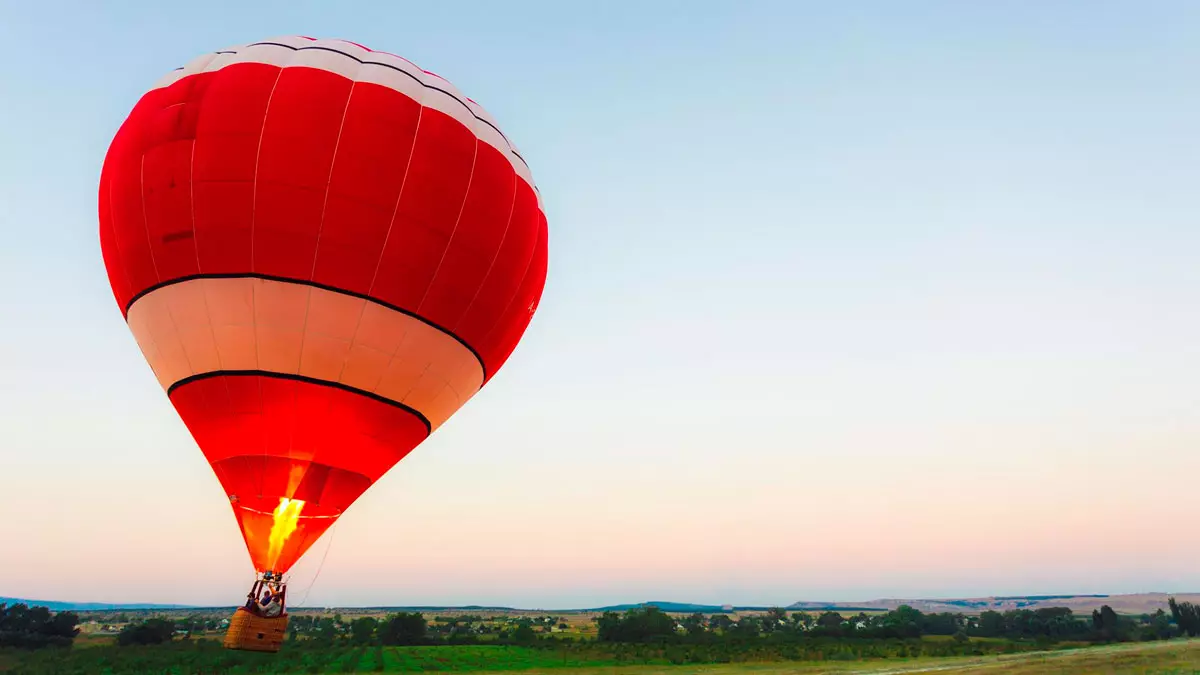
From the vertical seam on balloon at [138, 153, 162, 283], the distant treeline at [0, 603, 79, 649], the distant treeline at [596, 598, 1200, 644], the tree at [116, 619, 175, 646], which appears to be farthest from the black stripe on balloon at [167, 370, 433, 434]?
the distant treeline at [0, 603, 79, 649]

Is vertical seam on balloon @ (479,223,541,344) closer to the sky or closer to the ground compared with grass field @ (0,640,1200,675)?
Result: closer to the sky

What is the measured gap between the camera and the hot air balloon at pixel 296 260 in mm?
11711

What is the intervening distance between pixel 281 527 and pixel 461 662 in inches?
1562

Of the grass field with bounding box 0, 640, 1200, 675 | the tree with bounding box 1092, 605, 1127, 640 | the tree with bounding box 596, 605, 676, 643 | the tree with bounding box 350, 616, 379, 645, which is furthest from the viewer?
the tree with bounding box 596, 605, 676, 643

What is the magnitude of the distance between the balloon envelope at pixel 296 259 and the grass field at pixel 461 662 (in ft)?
82.5

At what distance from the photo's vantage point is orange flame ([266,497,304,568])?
11.5 meters

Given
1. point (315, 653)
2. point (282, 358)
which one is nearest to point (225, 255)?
point (282, 358)

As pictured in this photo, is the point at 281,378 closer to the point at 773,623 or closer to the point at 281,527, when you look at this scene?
the point at 281,527

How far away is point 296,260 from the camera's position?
1176 cm

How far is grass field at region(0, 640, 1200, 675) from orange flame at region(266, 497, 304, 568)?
25400 mm

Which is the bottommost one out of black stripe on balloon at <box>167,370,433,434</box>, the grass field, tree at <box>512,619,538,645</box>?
tree at <box>512,619,538,645</box>

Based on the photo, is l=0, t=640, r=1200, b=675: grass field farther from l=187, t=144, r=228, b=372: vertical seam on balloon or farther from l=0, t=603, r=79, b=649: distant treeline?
l=187, t=144, r=228, b=372: vertical seam on balloon

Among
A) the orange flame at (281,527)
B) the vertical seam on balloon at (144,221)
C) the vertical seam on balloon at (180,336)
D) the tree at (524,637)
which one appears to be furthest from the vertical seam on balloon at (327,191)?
the tree at (524,637)

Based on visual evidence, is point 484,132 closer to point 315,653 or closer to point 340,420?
point 340,420
